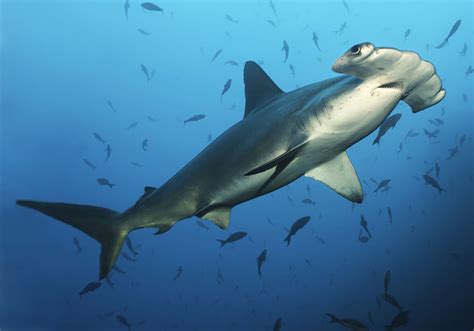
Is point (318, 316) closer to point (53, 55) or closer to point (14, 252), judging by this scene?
point (14, 252)

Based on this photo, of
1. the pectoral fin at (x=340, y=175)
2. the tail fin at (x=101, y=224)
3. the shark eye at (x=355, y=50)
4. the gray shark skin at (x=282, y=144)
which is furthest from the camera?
the tail fin at (x=101, y=224)

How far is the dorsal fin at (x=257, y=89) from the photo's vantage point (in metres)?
3.61

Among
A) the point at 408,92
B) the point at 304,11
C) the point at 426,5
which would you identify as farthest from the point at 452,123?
the point at 408,92

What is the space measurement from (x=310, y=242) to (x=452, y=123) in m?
15.0

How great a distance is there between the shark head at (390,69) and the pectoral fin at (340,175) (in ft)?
2.93

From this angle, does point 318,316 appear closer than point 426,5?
No

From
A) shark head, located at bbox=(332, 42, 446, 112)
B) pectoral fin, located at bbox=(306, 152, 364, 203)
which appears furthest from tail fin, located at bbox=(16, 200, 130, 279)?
shark head, located at bbox=(332, 42, 446, 112)

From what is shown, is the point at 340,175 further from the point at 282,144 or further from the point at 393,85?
the point at 393,85

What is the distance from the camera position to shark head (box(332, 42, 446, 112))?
2070 mm

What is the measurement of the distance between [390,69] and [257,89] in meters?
1.70

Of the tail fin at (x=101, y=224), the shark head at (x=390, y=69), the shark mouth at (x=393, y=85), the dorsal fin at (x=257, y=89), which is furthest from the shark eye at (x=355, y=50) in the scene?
the tail fin at (x=101, y=224)

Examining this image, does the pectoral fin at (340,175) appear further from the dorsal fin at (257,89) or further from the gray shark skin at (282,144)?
the dorsal fin at (257,89)

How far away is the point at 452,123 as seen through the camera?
19.3 meters

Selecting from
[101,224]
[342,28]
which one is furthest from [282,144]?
[342,28]
